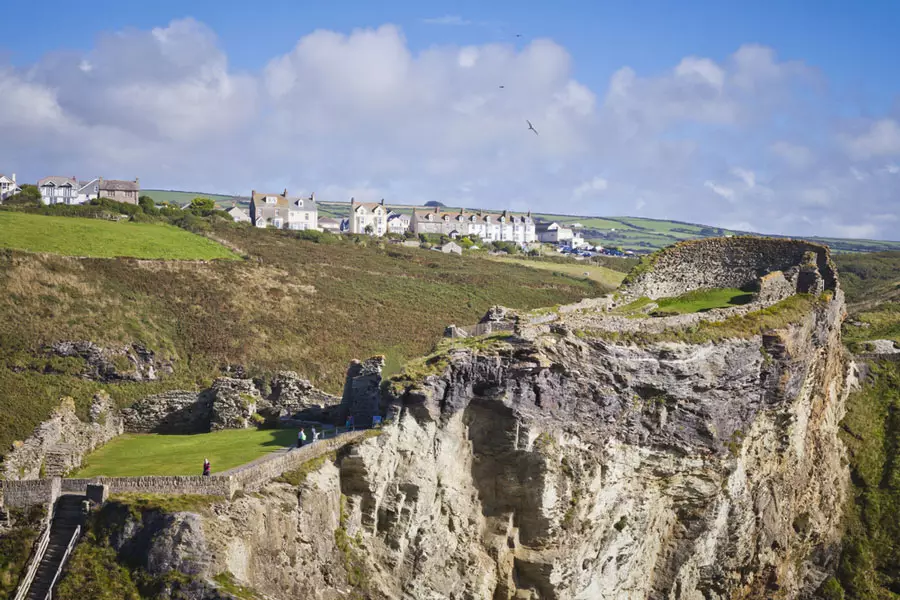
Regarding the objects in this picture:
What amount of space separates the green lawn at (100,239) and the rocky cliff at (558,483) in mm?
39069

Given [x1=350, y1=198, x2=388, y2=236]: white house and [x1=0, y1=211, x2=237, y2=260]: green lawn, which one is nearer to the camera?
[x1=0, y1=211, x2=237, y2=260]: green lawn

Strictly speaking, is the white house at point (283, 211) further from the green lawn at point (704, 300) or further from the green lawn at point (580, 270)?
the green lawn at point (704, 300)

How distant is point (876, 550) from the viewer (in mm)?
41219

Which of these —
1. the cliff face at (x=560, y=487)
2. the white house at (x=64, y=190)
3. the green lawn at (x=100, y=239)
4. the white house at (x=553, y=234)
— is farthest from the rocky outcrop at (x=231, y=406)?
the white house at (x=553, y=234)

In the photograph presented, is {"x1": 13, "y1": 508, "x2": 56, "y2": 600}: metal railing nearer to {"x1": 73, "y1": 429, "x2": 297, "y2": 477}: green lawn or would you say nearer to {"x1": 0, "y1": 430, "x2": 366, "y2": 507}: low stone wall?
{"x1": 0, "y1": 430, "x2": 366, "y2": 507}: low stone wall

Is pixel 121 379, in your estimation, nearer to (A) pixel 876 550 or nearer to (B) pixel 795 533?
(B) pixel 795 533

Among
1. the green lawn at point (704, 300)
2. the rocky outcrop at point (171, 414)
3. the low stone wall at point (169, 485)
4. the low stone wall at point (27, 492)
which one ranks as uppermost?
the green lawn at point (704, 300)

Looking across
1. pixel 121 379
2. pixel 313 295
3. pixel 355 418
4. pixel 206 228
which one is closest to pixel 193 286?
pixel 313 295

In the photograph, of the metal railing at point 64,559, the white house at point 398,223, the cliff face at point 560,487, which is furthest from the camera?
the white house at point 398,223

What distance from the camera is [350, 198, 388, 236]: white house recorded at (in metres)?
150

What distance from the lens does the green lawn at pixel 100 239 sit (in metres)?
59.0

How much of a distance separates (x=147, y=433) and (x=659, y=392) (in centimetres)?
1709

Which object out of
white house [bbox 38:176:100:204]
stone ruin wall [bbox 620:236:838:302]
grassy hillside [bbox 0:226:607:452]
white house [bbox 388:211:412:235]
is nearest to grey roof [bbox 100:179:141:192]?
white house [bbox 38:176:100:204]

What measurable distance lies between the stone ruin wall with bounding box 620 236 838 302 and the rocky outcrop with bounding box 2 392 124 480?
89.1 ft
